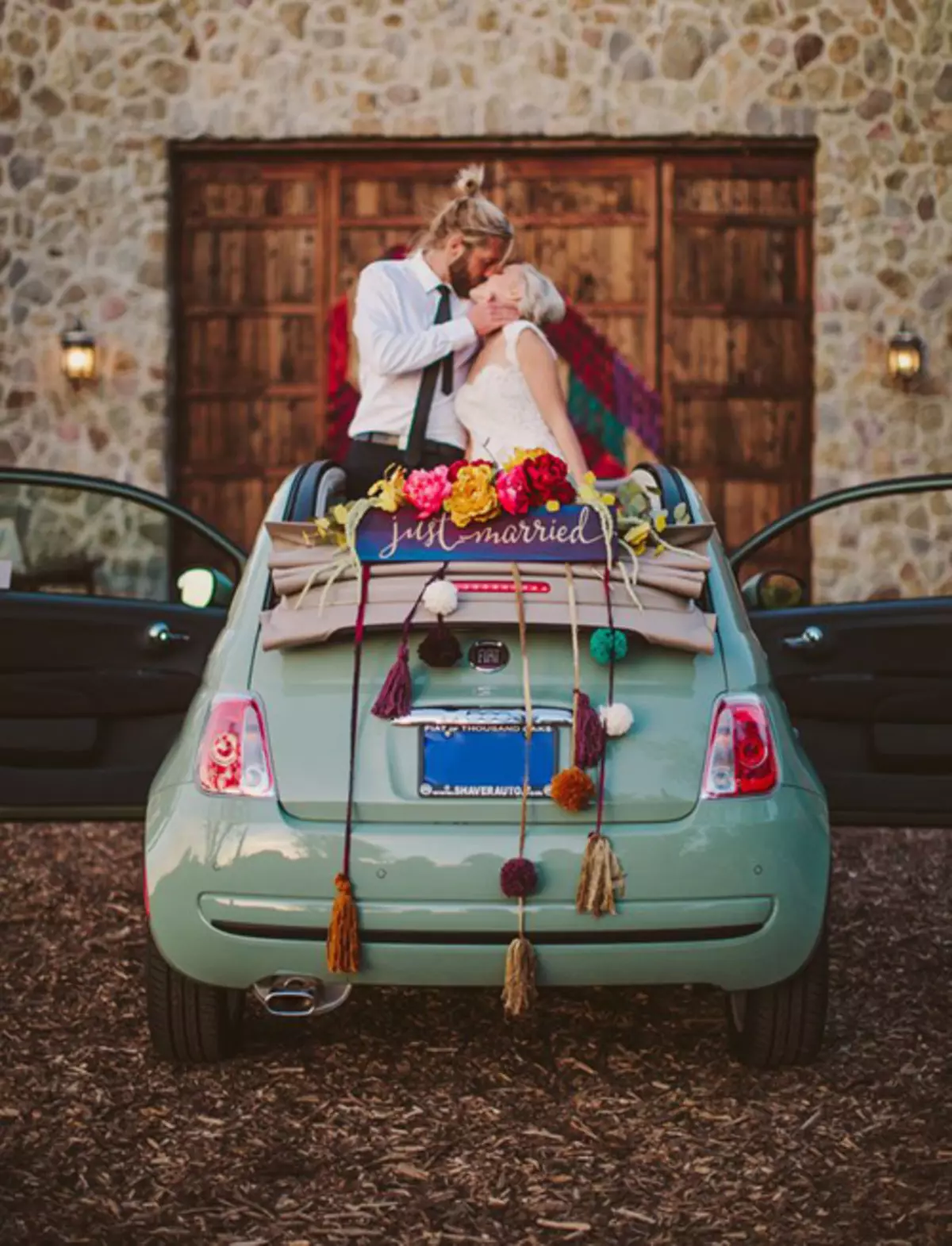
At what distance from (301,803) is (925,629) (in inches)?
105

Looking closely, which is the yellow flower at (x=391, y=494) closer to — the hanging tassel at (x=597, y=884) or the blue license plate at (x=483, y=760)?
the blue license plate at (x=483, y=760)

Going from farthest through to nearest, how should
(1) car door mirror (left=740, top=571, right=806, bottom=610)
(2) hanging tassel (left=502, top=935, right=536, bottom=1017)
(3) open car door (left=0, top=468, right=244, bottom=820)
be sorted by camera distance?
(1) car door mirror (left=740, top=571, right=806, bottom=610)
(3) open car door (left=0, top=468, right=244, bottom=820)
(2) hanging tassel (left=502, top=935, right=536, bottom=1017)

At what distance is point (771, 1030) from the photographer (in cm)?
456

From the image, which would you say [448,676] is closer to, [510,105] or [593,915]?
[593,915]

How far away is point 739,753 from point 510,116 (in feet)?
35.7

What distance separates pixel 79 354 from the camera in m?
14.5

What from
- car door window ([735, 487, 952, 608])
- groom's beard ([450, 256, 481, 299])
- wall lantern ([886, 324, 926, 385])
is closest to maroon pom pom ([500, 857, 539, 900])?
groom's beard ([450, 256, 481, 299])

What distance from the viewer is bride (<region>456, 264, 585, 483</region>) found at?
21.8 feet

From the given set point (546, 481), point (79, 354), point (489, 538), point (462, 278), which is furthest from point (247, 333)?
point (489, 538)

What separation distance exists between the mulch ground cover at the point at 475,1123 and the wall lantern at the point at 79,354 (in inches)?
359

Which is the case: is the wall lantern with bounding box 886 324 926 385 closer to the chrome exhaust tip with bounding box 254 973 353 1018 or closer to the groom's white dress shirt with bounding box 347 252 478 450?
the groom's white dress shirt with bounding box 347 252 478 450

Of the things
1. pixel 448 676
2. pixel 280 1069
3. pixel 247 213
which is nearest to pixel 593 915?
pixel 448 676

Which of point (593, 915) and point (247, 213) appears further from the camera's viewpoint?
point (247, 213)

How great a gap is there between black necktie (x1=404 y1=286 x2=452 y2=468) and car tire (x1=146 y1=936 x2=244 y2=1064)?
8.76 ft
